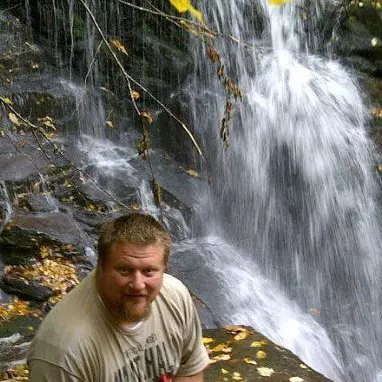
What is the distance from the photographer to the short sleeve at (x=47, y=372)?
6.58ft

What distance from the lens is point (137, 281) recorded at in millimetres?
2158

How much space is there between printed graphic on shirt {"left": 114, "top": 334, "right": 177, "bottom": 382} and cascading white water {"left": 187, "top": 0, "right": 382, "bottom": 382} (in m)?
5.57

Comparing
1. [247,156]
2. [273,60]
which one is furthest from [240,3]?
[247,156]

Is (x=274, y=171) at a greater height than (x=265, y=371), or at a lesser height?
greater

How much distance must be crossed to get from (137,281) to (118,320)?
0.17 metres

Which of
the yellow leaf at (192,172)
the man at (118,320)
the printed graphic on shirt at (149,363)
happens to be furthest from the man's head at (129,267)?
the yellow leaf at (192,172)

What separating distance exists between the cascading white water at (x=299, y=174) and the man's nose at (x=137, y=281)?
5847mm

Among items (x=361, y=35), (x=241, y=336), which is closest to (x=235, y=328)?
(x=241, y=336)

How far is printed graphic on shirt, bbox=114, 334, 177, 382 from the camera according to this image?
221 centimetres

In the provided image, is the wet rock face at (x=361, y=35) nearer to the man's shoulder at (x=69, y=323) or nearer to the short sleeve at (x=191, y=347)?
the short sleeve at (x=191, y=347)

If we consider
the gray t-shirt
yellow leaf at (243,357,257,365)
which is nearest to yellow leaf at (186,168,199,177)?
yellow leaf at (243,357,257,365)

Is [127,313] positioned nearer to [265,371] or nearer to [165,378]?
[165,378]

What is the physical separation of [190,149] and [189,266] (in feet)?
10.4

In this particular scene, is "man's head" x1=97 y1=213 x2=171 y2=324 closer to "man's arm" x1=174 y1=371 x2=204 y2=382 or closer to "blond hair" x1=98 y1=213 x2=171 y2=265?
"blond hair" x1=98 y1=213 x2=171 y2=265
